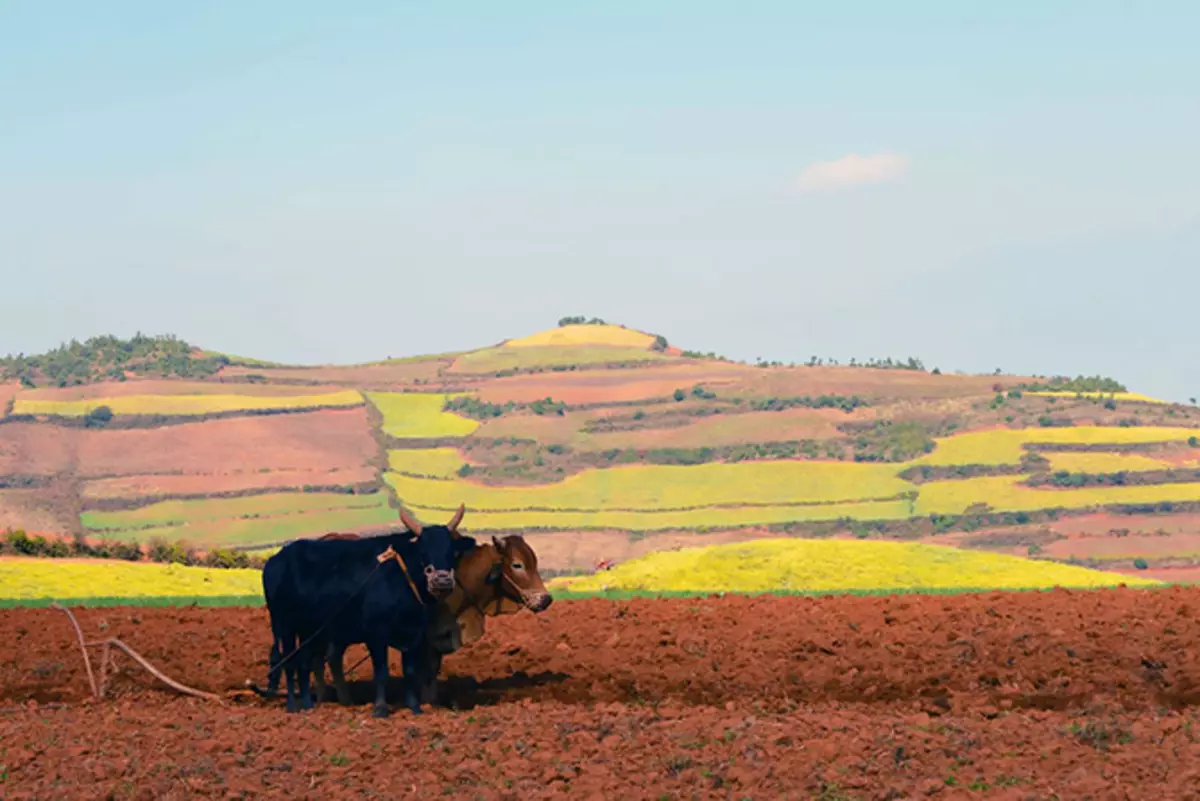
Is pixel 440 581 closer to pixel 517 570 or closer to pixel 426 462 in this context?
pixel 517 570

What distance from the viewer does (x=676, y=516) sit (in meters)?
125

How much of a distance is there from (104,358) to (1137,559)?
11113 cm

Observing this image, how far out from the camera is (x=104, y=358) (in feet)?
568

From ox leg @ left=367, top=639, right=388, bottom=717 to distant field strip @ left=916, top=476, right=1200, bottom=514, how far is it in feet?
346

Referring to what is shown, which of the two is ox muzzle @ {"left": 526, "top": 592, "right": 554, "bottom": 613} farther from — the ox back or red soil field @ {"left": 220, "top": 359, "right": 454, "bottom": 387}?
red soil field @ {"left": 220, "top": 359, "right": 454, "bottom": 387}

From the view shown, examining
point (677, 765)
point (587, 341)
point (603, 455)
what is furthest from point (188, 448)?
point (677, 765)

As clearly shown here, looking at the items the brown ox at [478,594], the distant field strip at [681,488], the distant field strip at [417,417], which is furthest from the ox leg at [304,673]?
the distant field strip at [417,417]

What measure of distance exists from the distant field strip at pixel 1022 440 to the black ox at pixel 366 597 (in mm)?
117574

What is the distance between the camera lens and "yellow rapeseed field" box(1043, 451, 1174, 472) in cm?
12731

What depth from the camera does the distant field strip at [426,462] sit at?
135125 mm

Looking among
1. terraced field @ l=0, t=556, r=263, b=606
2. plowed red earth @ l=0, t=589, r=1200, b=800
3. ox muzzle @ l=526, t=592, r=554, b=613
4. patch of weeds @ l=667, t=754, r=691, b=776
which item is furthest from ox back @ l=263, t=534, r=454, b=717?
terraced field @ l=0, t=556, r=263, b=606

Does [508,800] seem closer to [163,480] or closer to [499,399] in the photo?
[163,480]

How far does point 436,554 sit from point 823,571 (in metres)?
31.9

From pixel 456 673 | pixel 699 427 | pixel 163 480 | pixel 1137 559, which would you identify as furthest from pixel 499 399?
pixel 456 673
